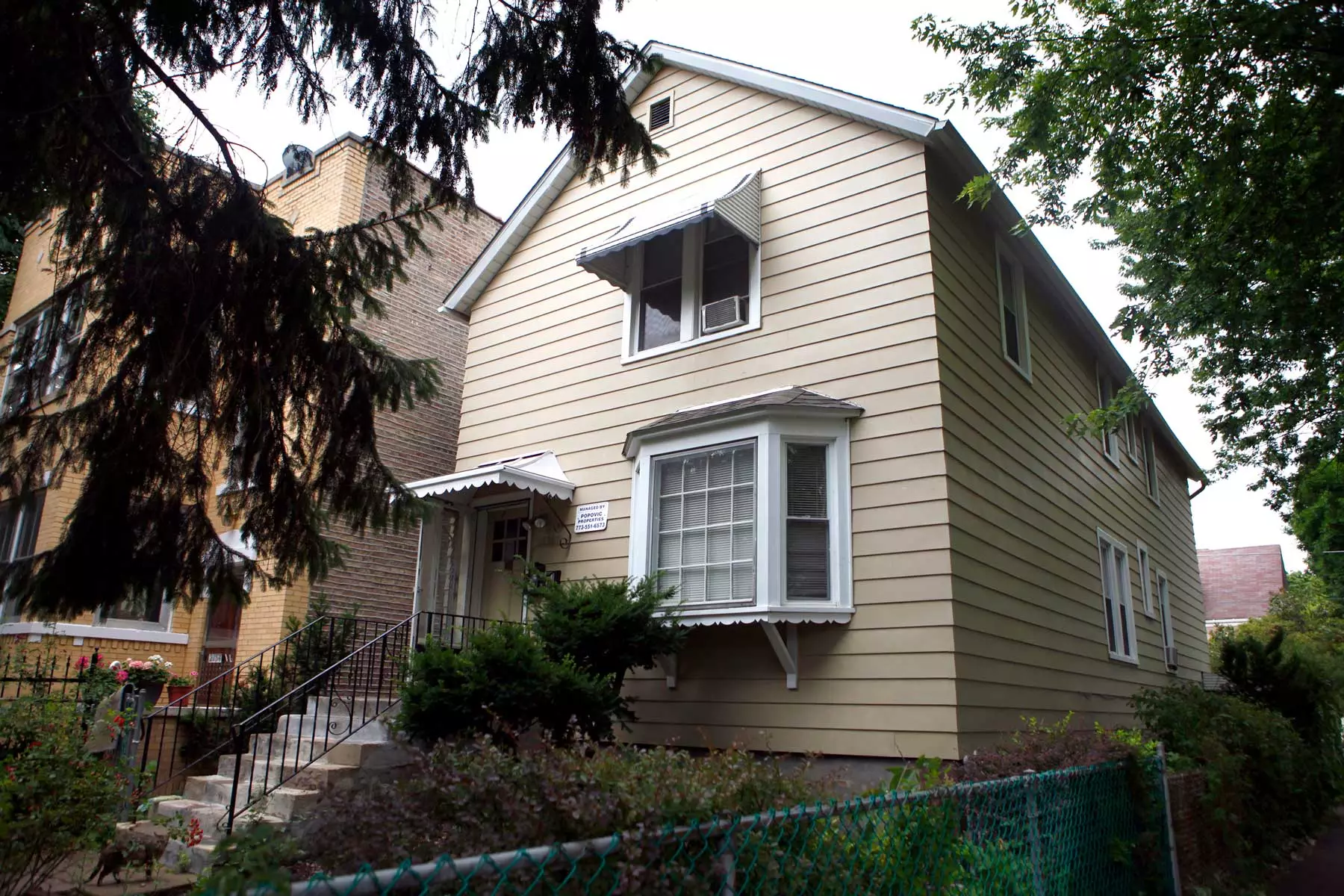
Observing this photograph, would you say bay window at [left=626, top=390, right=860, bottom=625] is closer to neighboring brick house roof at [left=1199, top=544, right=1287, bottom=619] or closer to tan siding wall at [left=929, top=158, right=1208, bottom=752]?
tan siding wall at [left=929, top=158, right=1208, bottom=752]

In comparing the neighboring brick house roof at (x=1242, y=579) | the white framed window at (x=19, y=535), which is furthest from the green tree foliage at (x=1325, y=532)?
the white framed window at (x=19, y=535)

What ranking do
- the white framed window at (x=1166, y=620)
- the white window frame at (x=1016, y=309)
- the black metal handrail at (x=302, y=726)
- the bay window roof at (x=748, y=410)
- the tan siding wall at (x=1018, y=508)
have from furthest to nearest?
the white framed window at (x=1166, y=620) → the white window frame at (x=1016, y=309) → the bay window roof at (x=748, y=410) → the tan siding wall at (x=1018, y=508) → the black metal handrail at (x=302, y=726)

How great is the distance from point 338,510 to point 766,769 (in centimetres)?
399

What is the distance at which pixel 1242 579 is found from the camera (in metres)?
43.6

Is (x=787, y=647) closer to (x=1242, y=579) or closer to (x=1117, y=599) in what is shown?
(x=1117, y=599)

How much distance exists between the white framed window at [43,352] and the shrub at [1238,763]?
877cm

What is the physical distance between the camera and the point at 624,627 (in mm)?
8188

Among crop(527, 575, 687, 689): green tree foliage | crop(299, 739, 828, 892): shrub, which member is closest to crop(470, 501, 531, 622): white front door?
crop(527, 575, 687, 689): green tree foliage

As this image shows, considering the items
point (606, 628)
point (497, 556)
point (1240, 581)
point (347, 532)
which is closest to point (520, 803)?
point (606, 628)

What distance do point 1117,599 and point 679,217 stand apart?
8.50 metres

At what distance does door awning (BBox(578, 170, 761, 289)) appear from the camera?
9.57 meters

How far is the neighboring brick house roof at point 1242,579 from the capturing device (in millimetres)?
41469

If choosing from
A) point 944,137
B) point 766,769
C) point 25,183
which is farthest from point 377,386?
point 944,137

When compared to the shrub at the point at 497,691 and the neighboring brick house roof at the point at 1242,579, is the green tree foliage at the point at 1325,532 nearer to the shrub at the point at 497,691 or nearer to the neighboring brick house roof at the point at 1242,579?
the neighboring brick house roof at the point at 1242,579
